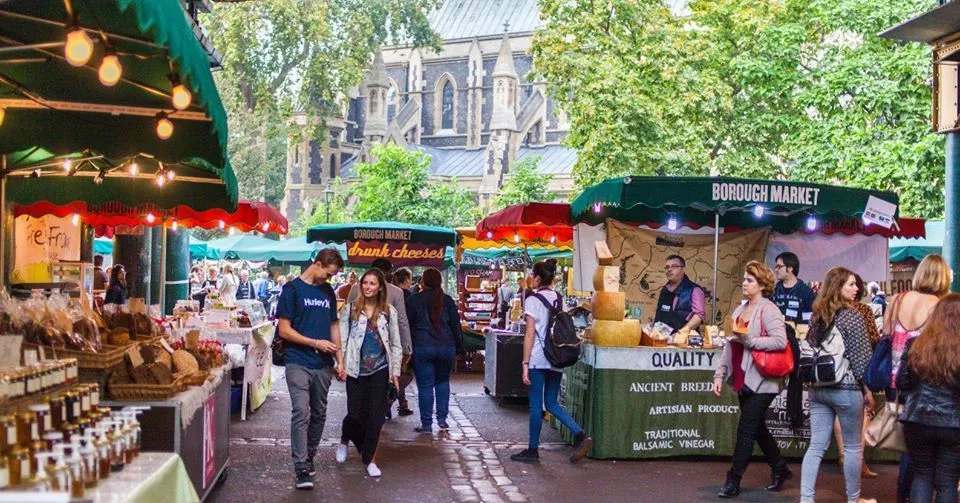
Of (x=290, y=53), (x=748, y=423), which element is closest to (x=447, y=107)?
(x=290, y=53)

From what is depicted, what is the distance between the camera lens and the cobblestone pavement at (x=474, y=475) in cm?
926

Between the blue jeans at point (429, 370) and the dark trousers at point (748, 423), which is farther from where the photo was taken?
the blue jeans at point (429, 370)

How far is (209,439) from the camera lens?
828cm

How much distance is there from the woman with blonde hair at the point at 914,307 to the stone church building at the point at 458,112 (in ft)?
214

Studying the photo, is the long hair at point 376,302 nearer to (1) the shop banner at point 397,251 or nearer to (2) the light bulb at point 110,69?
(2) the light bulb at point 110,69

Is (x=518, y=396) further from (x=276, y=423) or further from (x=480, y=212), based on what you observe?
(x=480, y=212)

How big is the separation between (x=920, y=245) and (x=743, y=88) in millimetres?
11500

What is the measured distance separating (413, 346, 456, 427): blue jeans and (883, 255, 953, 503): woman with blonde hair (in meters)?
5.75

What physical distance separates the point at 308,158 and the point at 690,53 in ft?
170

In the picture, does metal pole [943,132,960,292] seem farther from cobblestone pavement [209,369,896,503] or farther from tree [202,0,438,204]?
tree [202,0,438,204]

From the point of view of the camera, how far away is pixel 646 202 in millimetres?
11758

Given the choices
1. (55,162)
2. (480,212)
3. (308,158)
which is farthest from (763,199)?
(308,158)

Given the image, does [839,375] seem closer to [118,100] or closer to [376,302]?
[376,302]

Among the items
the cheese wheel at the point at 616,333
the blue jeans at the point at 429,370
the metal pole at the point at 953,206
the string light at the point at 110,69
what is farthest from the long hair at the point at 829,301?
the blue jeans at the point at 429,370
